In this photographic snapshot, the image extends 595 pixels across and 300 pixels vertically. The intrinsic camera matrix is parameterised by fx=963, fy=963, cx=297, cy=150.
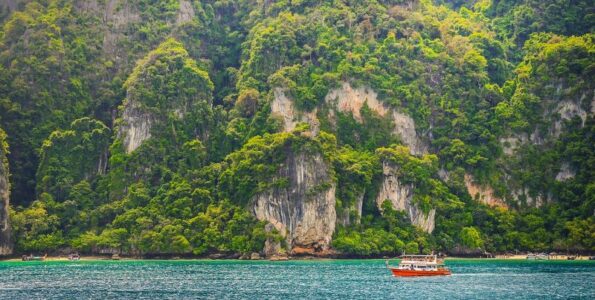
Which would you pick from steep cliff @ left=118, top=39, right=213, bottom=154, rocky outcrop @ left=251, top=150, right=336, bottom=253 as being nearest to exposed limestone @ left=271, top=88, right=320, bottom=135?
steep cliff @ left=118, top=39, right=213, bottom=154

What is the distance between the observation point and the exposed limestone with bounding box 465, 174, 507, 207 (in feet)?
401

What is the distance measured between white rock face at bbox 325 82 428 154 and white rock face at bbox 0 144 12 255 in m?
42.2

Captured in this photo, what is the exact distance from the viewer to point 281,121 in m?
126

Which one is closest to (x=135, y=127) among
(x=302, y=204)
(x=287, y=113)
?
(x=287, y=113)

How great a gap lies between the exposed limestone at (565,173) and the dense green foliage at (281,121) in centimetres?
28

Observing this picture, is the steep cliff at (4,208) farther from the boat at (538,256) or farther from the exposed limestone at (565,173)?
the exposed limestone at (565,173)

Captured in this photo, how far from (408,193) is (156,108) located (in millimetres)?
35540

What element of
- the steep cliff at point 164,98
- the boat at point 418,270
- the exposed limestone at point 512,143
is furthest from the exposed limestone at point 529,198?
the steep cliff at point 164,98

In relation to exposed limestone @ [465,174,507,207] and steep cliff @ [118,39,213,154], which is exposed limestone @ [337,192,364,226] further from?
steep cliff @ [118,39,213,154]

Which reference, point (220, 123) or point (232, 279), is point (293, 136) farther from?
point (232, 279)

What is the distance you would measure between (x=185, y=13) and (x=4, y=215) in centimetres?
4782

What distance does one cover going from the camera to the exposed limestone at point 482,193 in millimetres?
122375

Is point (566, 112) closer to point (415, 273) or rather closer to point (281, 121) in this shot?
point (281, 121)

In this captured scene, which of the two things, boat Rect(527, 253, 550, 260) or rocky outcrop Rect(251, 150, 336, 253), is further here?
boat Rect(527, 253, 550, 260)
